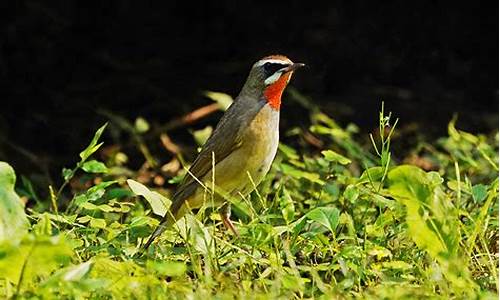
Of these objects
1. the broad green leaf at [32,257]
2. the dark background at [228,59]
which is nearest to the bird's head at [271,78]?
the broad green leaf at [32,257]

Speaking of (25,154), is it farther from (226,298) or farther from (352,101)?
(226,298)

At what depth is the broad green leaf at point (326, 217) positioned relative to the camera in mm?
4211

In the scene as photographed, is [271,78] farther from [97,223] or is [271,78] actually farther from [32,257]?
[32,257]

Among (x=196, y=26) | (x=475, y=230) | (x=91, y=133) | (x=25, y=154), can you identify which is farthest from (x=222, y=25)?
(x=475, y=230)

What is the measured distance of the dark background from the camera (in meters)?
7.46

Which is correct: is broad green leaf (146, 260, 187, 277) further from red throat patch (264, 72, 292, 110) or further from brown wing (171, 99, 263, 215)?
red throat patch (264, 72, 292, 110)

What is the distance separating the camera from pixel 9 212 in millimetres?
3908

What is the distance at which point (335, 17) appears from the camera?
8.00 m

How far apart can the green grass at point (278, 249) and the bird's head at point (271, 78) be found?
0.33 m

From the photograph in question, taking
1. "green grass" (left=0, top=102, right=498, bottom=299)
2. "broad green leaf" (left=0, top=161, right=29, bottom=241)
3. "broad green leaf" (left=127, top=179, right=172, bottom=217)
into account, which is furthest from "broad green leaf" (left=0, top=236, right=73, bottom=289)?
"broad green leaf" (left=127, top=179, right=172, bottom=217)

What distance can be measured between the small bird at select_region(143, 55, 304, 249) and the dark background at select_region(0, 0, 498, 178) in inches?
93.8

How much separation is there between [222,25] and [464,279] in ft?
14.3

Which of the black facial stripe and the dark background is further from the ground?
the black facial stripe

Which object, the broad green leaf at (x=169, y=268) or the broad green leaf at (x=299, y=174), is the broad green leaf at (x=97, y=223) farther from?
the broad green leaf at (x=299, y=174)
